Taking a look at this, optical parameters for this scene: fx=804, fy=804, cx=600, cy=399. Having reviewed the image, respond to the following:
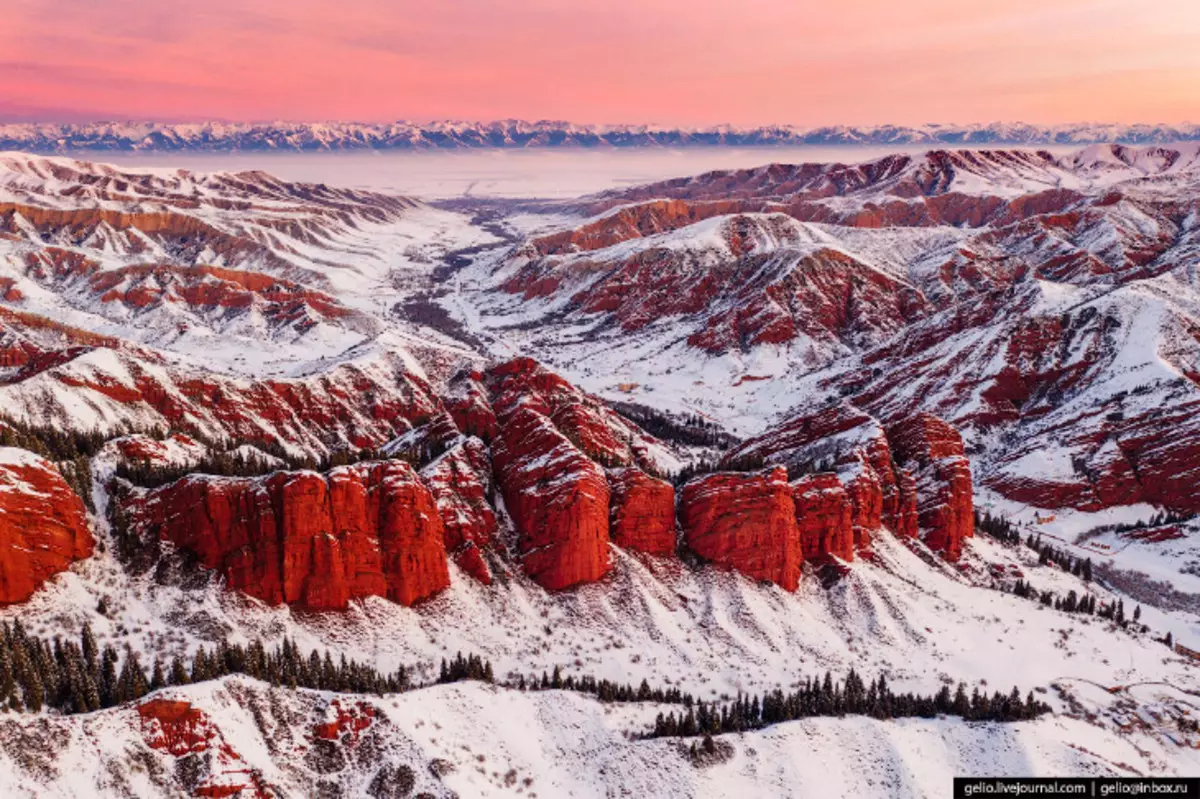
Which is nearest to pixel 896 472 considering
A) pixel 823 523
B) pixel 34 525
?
pixel 823 523

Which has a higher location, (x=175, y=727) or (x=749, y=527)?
(x=749, y=527)

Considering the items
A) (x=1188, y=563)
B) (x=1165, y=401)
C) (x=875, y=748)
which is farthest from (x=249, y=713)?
(x=1165, y=401)

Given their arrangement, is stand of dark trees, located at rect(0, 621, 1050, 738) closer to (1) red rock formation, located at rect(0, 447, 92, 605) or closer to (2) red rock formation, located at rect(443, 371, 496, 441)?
(1) red rock formation, located at rect(0, 447, 92, 605)

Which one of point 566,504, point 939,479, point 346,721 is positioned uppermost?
point 939,479

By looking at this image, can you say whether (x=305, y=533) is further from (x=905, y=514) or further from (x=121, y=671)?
(x=905, y=514)

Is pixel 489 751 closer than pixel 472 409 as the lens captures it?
Yes

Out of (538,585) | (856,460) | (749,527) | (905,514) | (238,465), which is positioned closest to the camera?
(538,585)
